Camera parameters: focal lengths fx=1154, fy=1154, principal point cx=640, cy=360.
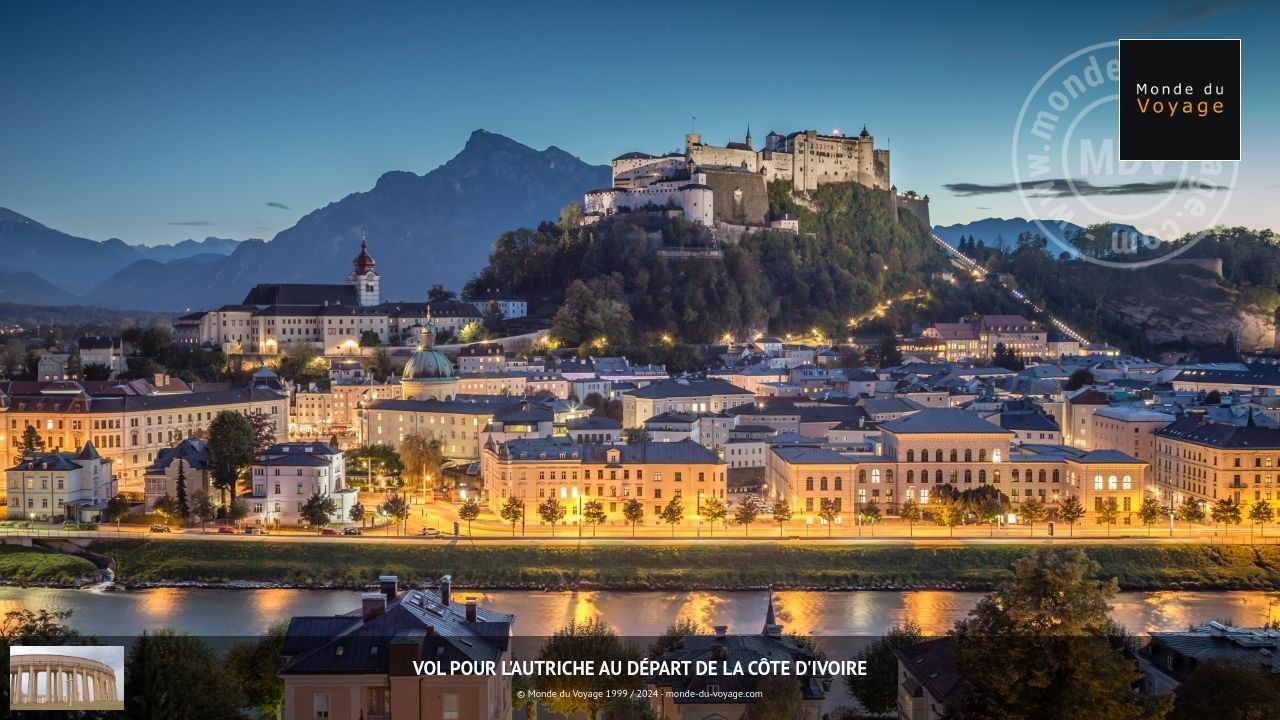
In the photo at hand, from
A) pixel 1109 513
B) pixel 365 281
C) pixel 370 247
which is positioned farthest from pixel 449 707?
pixel 370 247

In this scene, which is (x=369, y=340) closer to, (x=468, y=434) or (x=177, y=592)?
(x=468, y=434)

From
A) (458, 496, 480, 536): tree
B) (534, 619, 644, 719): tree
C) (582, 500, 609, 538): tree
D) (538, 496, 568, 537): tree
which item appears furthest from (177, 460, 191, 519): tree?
(534, 619, 644, 719): tree

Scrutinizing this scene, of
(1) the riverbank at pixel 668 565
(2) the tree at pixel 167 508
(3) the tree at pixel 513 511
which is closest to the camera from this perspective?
(1) the riverbank at pixel 668 565

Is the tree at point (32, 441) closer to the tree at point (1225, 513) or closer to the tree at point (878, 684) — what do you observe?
the tree at point (878, 684)

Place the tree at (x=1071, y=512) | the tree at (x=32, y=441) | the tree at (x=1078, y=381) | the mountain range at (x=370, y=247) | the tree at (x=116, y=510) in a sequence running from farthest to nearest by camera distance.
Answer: the mountain range at (x=370, y=247)
the tree at (x=1078, y=381)
the tree at (x=32, y=441)
the tree at (x=116, y=510)
the tree at (x=1071, y=512)

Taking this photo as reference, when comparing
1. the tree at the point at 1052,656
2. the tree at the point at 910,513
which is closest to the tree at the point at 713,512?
the tree at the point at 910,513

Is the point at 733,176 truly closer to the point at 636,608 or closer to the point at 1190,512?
the point at 1190,512

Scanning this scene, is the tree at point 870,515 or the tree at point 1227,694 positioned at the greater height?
the tree at point 1227,694
